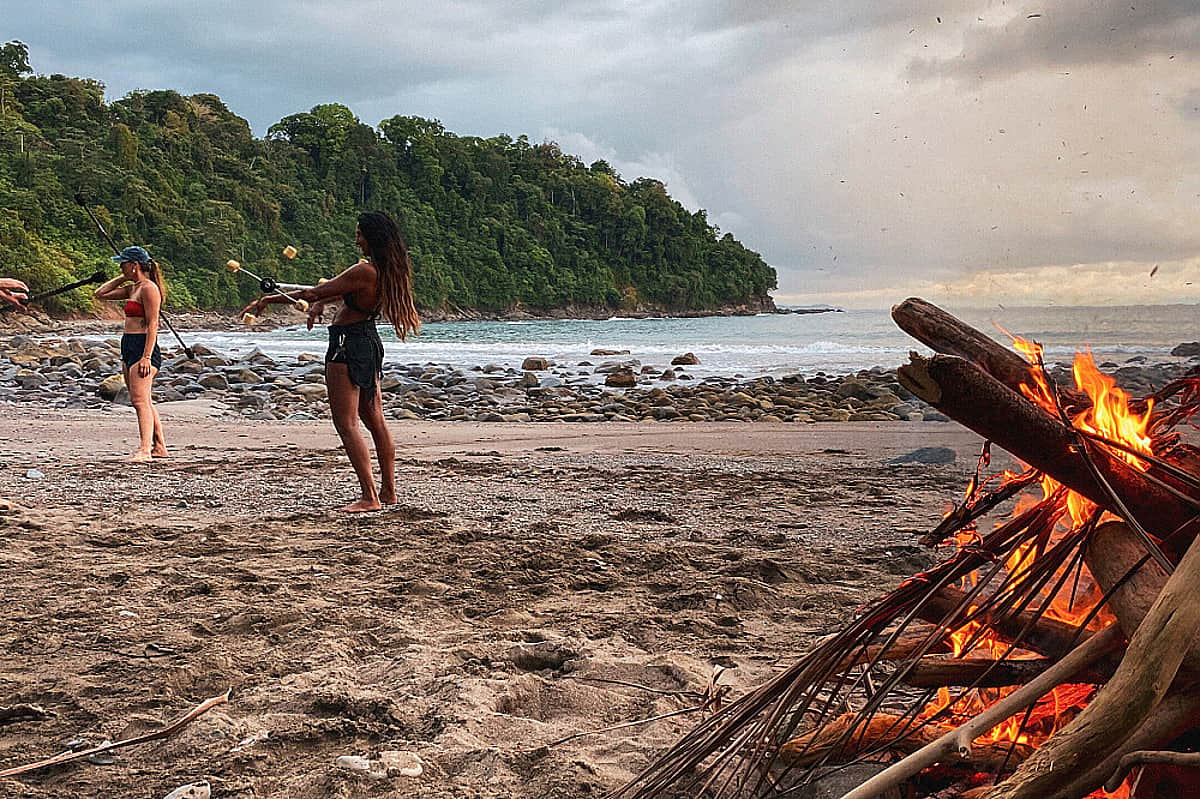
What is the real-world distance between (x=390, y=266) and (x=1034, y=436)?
4.64m

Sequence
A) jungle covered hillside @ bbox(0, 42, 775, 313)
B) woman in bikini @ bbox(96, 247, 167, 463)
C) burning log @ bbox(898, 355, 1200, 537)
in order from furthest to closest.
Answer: jungle covered hillside @ bbox(0, 42, 775, 313) → woman in bikini @ bbox(96, 247, 167, 463) → burning log @ bbox(898, 355, 1200, 537)

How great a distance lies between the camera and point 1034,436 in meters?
1.47

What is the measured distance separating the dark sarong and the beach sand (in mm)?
838

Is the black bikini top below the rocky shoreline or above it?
above

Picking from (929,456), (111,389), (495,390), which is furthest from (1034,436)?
(495,390)

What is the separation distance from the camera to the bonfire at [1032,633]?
50.1 inches

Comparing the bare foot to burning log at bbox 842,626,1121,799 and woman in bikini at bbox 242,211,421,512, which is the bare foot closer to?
woman in bikini at bbox 242,211,421,512

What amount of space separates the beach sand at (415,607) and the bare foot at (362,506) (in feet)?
0.38

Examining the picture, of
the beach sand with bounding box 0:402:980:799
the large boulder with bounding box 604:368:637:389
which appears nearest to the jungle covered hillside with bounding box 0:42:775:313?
the large boulder with bounding box 604:368:637:389

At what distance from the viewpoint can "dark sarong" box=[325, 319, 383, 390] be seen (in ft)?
17.9

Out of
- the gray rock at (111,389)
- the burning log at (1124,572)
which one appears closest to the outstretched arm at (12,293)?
the burning log at (1124,572)

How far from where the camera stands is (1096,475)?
4.81 feet

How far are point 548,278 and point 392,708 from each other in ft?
255

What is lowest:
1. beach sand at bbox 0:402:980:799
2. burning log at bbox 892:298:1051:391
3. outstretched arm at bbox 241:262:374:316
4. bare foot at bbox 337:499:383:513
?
beach sand at bbox 0:402:980:799
